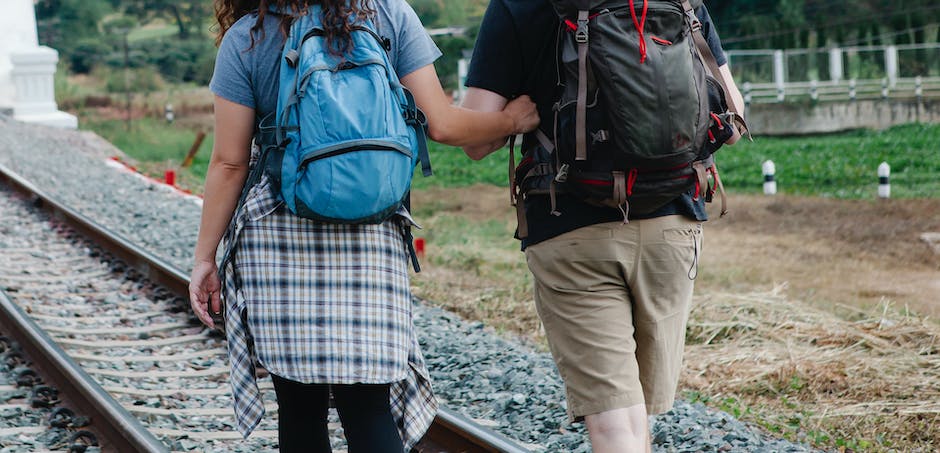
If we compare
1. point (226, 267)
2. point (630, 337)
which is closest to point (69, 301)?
point (226, 267)

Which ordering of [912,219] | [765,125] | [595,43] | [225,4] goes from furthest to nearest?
[765,125] < [912,219] < [225,4] < [595,43]

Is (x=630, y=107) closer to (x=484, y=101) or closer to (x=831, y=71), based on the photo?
(x=484, y=101)

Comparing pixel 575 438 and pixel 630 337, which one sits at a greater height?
pixel 630 337

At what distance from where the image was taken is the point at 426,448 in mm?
4242

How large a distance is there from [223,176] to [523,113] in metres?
0.73

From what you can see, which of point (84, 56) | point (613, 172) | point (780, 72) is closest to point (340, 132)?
point (613, 172)

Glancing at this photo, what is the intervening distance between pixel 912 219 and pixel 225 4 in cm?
1144

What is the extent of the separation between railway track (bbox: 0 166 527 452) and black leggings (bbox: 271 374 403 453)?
1.36 meters

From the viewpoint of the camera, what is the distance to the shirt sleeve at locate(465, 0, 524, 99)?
2.59 m

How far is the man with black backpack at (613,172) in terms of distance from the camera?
2.43 m

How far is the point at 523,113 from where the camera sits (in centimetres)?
267

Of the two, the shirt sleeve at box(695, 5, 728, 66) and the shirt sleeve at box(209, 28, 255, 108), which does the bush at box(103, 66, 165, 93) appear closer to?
the shirt sleeve at box(209, 28, 255, 108)

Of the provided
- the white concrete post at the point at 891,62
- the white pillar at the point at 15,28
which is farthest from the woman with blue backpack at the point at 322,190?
the white concrete post at the point at 891,62

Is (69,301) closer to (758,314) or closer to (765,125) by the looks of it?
(758,314)
